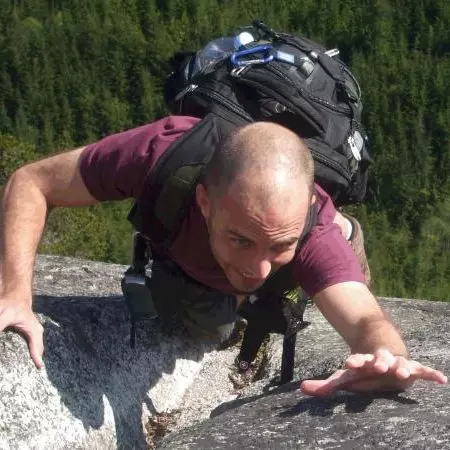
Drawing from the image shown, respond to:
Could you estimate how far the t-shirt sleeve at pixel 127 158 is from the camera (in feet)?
8.87

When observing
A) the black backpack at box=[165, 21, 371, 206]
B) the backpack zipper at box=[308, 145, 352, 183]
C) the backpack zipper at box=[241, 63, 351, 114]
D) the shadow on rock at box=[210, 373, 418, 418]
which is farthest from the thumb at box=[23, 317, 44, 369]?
the backpack zipper at box=[241, 63, 351, 114]

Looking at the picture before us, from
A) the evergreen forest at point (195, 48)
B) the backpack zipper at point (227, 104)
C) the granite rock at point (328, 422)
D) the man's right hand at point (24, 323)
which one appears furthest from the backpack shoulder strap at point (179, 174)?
the evergreen forest at point (195, 48)

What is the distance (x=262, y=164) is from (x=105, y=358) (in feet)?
3.19

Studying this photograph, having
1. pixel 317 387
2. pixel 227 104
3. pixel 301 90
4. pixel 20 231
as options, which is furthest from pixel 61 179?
pixel 317 387

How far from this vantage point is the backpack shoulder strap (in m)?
2.61

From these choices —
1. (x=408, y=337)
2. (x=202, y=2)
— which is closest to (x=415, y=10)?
(x=202, y=2)

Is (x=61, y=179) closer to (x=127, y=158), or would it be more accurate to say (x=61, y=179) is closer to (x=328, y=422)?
(x=127, y=158)

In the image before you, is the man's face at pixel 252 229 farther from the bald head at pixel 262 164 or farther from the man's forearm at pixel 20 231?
the man's forearm at pixel 20 231

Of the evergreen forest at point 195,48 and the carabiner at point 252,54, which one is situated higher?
the carabiner at point 252,54

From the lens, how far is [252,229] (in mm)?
2404

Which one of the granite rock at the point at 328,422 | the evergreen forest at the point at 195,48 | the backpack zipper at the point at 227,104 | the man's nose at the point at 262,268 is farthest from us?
the evergreen forest at the point at 195,48

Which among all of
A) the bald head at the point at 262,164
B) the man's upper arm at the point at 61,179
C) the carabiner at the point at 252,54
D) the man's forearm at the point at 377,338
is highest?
the carabiner at the point at 252,54

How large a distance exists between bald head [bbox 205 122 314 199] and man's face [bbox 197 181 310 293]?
0.08 feet

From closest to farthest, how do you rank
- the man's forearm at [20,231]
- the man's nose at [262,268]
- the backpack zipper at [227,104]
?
the man's nose at [262,268]
the man's forearm at [20,231]
the backpack zipper at [227,104]
